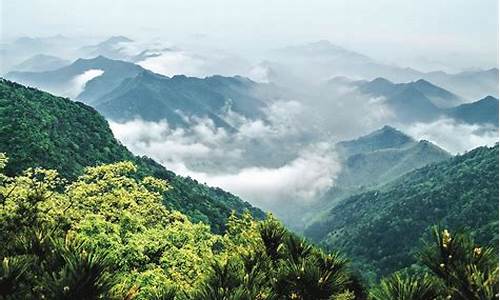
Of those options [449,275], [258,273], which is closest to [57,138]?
[258,273]

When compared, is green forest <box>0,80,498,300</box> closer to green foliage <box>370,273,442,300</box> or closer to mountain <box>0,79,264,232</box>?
green foliage <box>370,273,442,300</box>

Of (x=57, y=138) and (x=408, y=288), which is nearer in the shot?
(x=408, y=288)

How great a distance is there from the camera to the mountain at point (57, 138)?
10625cm

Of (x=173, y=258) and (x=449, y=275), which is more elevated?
(x=449, y=275)

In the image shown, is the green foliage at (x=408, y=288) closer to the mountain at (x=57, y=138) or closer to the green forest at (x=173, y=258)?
the green forest at (x=173, y=258)

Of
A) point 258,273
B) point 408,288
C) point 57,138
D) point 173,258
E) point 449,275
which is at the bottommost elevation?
point 57,138

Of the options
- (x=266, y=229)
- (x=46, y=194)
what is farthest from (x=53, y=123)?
(x=266, y=229)

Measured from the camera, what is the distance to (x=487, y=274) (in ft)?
47.2

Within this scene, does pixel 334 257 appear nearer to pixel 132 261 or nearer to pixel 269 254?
pixel 269 254

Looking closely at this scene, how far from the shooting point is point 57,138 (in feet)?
457

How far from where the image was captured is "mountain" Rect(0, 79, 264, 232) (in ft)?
349

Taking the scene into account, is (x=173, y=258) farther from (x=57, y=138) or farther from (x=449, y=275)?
(x=57, y=138)

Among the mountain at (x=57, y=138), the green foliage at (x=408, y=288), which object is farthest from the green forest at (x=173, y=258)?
the mountain at (x=57, y=138)

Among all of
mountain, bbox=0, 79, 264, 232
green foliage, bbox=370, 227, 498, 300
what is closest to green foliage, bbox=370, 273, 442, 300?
green foliage, bbox=370, 227, 498, 300
